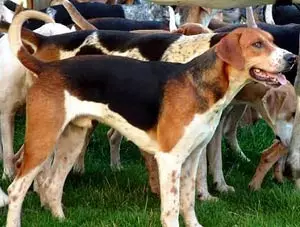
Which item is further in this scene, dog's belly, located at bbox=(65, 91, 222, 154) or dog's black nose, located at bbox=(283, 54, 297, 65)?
dog's belly, located at bbox=(65, 91, 222, 154)

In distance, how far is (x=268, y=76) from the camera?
5.16 m

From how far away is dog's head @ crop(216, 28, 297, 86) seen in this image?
5133mm

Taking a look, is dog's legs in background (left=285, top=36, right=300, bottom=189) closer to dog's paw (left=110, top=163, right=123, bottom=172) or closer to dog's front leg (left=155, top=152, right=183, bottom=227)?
dog's front leg (left=155, top=152, right=183, bottom=227)

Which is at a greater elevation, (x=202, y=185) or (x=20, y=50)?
(x=20, y=50)

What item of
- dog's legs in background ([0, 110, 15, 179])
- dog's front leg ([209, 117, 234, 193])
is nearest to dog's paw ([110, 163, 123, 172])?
dog's front leg ([209, 117, 234, 193])

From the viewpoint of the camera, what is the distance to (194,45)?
630 cm

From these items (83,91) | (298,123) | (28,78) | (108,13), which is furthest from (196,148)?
(108,13)

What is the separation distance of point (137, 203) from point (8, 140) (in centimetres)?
128

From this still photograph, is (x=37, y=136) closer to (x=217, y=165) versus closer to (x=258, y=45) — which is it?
(x=258, y=45)

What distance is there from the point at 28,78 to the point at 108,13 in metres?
4.49

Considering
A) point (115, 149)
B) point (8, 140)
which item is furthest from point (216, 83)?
point (115, 149)

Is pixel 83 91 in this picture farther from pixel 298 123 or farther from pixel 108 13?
pixel 108 13

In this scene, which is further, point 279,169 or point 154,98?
point 279,169

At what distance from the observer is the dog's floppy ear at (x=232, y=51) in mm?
5152
